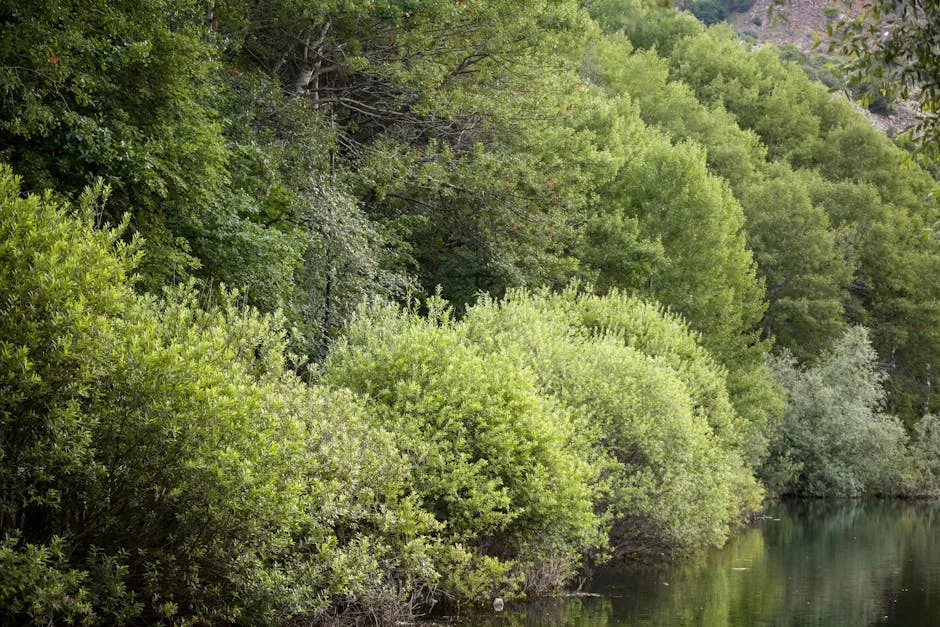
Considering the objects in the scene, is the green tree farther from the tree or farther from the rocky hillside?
the tree

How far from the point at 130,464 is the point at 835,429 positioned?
45.9 meters

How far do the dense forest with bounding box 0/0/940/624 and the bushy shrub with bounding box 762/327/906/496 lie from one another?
258 centimetres

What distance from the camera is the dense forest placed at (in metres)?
12.3

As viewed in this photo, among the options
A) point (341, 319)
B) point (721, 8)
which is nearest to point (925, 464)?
point (341, 319)

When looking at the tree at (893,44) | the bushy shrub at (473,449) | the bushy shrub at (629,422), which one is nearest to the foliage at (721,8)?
the bushy shrub at (629,422)

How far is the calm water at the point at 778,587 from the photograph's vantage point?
19.9 m

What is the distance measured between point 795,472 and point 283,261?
A: 36.4 meters

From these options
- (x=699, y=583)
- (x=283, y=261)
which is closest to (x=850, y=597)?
(x=699, y=583)

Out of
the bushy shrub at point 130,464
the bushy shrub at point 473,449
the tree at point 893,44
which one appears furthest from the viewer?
the bushy shrub at point 473,449

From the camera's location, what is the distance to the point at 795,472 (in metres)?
52.1

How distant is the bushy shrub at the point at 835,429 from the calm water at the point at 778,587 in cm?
1369

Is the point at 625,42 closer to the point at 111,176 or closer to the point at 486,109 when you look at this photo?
the point at 486,109

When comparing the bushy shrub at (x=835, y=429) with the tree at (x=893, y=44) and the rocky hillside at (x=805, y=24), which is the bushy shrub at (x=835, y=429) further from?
the tree at (x=893, y=44)

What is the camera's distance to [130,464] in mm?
12430
